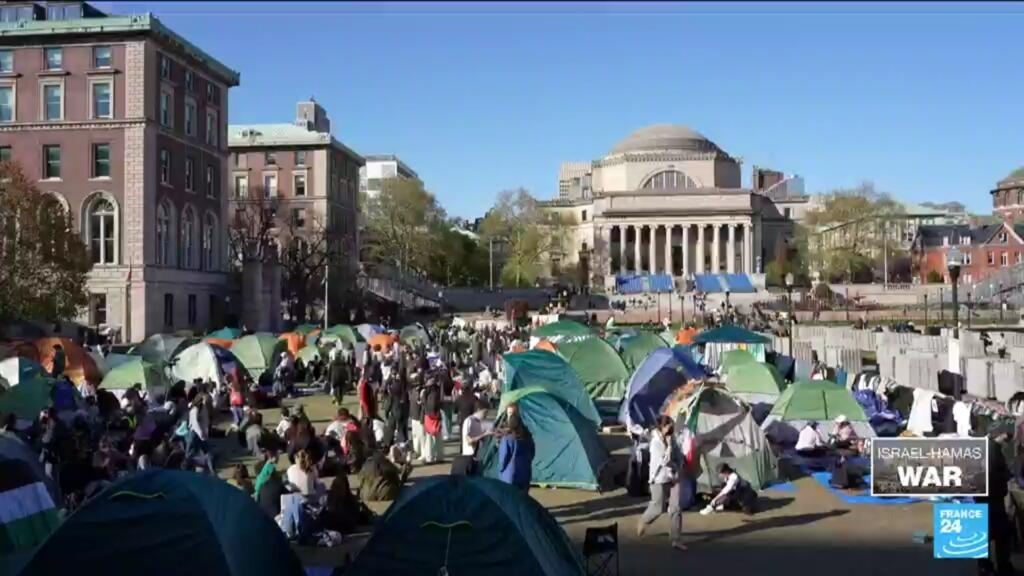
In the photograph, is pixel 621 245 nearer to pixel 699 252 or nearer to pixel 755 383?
pixel 699 252

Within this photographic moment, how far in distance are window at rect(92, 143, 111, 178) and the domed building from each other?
198 feet

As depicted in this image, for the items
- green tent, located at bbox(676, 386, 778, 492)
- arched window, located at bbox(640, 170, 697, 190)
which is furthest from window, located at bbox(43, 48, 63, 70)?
arched window, located at bbox(640, 170, 697, 190)

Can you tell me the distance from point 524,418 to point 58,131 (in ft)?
146

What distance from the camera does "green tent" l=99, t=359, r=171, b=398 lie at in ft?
85.5

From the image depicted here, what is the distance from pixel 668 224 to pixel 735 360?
285 feet

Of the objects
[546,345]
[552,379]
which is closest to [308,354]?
[546,345]

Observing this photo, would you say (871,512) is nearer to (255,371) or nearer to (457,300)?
(255,371)

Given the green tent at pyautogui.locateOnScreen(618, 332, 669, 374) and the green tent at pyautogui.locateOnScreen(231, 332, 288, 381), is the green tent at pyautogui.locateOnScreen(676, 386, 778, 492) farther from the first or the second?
the green tent at pyautogui.locateOnScreen(231, 332, 288, 381)

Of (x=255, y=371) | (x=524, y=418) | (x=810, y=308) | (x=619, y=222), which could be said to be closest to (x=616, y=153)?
(x=619, y=222)

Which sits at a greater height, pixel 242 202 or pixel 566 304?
pixel 242 202

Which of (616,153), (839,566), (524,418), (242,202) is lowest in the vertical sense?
(839,566)

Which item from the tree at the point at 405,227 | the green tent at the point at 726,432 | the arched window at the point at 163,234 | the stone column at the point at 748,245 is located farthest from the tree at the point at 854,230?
the green tent at the point at 726,432

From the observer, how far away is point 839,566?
13.1 m

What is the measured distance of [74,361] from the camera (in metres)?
29.1
